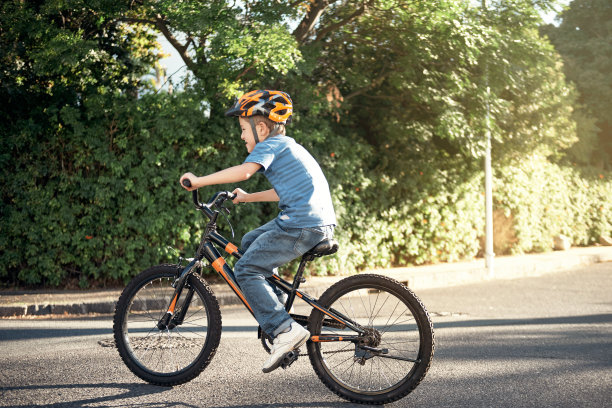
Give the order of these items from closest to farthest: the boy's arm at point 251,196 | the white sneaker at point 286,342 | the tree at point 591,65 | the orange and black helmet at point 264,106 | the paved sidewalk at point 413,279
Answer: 1. the white sneaker at point 286,342
2. the orange and black helmet at point 264,106
3. the boy's arm at point 251,196
4. the paved sidewalk at point 413,279
5. the tree at point 591,65

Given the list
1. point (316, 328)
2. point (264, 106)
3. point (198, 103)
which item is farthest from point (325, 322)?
point (198, 103)

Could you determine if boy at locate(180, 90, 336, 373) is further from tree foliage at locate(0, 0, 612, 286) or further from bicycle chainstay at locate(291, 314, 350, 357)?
tree foliage at locate(0, 0, 612, 286)

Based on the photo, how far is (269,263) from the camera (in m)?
4.11

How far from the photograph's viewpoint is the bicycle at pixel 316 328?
4.09 meters

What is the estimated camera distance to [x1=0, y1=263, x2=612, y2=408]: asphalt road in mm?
4227

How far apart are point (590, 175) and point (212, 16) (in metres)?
14.2

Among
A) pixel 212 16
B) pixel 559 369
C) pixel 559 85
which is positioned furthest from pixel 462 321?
pixel 559 85

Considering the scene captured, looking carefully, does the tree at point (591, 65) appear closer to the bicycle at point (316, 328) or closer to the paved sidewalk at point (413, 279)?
the paved sidewalk at point (413, 279)

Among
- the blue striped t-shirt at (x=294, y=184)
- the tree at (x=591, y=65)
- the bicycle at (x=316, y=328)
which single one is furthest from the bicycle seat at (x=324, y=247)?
the tree at (x=591, y=65)

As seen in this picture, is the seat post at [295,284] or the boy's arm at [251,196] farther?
the boy's arm at [251,196]

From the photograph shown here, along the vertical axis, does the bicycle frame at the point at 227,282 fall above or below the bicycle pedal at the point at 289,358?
above

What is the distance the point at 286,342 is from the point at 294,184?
3.18 feet

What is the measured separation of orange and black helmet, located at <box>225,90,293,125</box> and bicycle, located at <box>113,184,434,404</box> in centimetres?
54

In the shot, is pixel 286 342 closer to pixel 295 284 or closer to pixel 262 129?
pixel 295 284
